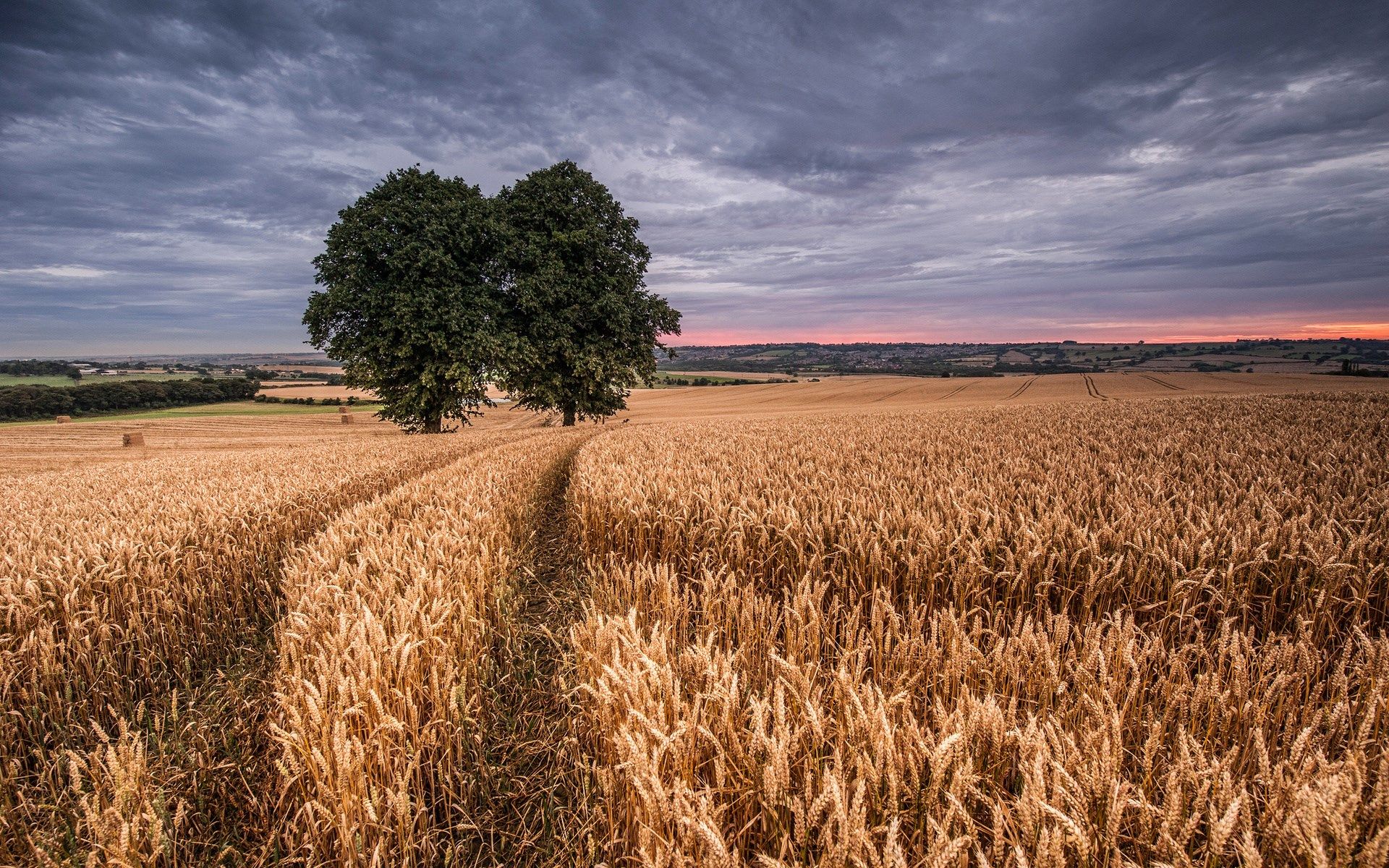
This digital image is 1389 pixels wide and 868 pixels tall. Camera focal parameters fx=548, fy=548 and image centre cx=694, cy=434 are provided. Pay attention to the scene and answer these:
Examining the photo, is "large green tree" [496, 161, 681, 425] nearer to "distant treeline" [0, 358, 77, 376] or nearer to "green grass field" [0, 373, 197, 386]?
"green grass field" [0, 373, 197, 386]

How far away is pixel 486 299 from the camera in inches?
912

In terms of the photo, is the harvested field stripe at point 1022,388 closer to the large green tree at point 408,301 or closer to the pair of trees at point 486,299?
the pair of trees at point 486,299

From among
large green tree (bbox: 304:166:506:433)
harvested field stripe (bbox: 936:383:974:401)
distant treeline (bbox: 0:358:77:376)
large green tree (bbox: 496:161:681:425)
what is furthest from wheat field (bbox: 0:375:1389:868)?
distant treeline (bbox: 0:358:77:376)

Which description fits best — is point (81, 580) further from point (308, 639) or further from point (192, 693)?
point (308, 639)

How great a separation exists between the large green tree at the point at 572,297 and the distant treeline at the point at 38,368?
7183cm

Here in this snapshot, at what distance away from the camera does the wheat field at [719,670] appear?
1788 millimetres

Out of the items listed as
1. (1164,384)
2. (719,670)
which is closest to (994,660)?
(719,670)

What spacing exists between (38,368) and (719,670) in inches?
3898

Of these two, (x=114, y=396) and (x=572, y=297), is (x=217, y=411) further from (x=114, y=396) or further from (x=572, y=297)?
(x=572, y=297)

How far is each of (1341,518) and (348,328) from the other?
27.2 meters

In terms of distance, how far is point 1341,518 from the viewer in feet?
15.6

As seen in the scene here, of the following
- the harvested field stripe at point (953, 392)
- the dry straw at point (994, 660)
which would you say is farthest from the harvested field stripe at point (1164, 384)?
the dry straw at point (994, 660)

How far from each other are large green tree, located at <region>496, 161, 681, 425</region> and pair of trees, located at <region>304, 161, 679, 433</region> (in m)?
0.07

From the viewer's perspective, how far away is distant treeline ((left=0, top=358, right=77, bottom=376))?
6250cm
